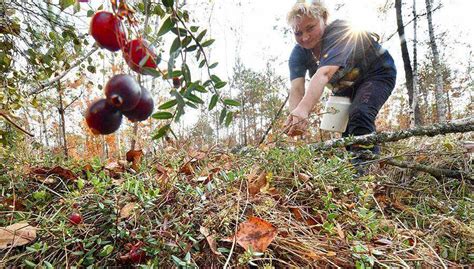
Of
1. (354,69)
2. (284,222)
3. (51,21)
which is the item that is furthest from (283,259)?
(354,69)

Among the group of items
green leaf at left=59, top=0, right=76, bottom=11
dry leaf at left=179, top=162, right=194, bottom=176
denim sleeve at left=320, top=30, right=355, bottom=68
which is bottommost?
dry leaf at left=179, top=162, right=194, bottom=176

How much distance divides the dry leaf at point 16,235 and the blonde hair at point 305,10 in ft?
7.36

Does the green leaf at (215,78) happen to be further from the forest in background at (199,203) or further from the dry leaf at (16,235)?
the dry leaf at (16,235)

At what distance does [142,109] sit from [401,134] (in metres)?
1.75

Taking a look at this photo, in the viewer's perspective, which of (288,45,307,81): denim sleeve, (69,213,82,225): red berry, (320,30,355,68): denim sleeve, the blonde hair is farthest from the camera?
(288,45,307,81): denim sleeve

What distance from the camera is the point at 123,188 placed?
100 centimetres

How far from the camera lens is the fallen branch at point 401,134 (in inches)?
71.2

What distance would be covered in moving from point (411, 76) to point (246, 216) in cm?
820

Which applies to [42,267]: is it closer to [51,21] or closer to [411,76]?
[51,21]

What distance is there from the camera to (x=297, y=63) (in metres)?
2.85

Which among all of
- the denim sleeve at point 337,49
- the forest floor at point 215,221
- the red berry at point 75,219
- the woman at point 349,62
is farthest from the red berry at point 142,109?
the denim sleeve at point 337,49

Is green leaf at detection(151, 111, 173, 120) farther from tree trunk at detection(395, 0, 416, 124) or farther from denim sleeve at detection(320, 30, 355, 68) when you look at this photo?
tree trunk at detection(395, 0, 416, 124)

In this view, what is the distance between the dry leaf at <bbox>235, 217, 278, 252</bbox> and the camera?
0.81 metres

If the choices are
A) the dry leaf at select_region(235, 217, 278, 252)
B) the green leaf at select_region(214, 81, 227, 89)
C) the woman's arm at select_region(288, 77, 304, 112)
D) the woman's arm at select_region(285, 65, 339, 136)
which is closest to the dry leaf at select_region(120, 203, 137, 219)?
the dry leaf at select_region(235, 217, 278, 252)
